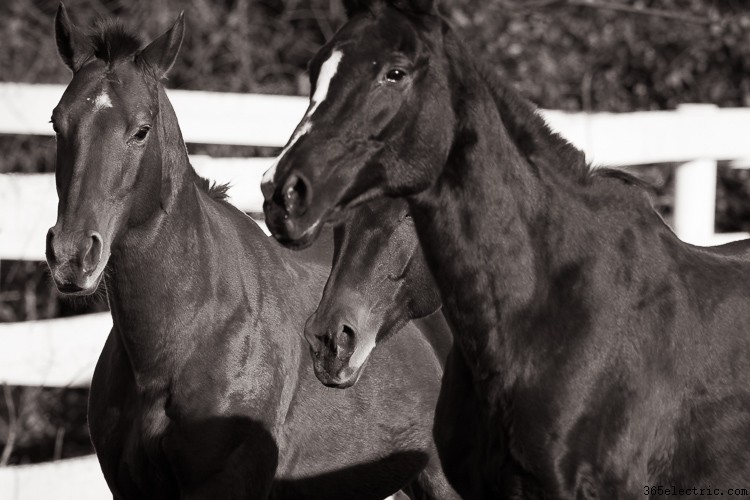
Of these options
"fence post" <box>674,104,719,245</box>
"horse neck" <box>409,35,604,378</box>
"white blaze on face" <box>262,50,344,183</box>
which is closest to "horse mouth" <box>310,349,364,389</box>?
"horse neck" <box>409,35,604,378</box>

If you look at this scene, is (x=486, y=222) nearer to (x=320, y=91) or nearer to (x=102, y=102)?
(x=320, y=91)

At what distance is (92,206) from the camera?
3611mm

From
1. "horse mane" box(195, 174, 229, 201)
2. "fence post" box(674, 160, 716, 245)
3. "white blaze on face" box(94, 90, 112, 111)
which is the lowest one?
"fence post" box(674, 160, 716, 245)

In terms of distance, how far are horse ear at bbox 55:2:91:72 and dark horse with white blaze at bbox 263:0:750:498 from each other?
4.26 ft

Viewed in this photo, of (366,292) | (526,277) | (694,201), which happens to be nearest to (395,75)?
(526,277)

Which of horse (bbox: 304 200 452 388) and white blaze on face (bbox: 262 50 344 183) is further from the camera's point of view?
horse (bbox: 304 200 452 388)

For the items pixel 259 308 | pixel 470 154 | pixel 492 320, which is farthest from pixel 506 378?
pixel 259 308

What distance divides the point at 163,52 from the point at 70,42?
0.31 m

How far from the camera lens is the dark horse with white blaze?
2.85 m

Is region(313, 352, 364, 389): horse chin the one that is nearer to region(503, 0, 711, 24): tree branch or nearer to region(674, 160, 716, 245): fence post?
region(674, 160, 716, 245): fence post

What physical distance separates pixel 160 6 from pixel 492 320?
6.04 meters

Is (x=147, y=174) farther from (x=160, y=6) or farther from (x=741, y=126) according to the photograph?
(x=160, y=6)

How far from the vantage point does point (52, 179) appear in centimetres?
536

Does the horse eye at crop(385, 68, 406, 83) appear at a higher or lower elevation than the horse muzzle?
higher
